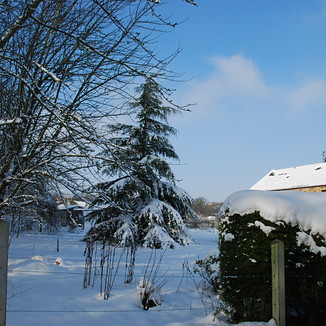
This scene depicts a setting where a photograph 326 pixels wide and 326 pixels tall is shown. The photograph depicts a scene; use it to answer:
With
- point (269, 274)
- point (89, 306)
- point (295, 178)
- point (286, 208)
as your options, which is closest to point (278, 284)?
point (269, 274)

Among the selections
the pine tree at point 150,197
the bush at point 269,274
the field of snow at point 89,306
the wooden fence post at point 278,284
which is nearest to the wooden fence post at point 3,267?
the field of snow at point 89,306

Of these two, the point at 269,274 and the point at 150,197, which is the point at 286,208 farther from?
the point at 150,197

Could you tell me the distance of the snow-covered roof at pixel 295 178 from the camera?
21.5 meters

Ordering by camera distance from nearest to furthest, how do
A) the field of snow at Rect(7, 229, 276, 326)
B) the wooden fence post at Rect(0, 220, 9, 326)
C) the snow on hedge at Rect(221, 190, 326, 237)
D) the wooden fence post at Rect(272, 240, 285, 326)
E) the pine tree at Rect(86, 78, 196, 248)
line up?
the wooden fence post at Rect(0, 220, 9, 326), the wooden fence post at Rect(272, 240, 285, 326), the field of snow at Rect(7, 229, 276, 326), the snow on hedge at Rect(221, 190, 326, 237), the pine tree at Rect(86, 78, 196, 248)

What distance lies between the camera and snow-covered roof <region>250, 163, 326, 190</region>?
21509mm

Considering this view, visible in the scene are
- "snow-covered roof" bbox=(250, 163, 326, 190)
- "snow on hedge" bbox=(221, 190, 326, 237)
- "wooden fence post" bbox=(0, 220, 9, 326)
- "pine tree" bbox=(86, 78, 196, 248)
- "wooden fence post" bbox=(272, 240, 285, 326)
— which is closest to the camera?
"wooden fence post" bbox=(0, 220, 9, 326)

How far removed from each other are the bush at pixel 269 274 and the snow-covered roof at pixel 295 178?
711 inches

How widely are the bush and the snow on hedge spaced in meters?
0.08

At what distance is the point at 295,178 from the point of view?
23391 millimetres

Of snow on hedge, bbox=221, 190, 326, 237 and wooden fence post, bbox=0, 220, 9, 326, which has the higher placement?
snow on hedge, bbox=221, 190, 326, 237

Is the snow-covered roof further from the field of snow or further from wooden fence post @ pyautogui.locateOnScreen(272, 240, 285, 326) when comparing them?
wooden fence post @ pyautogui.locateOnScreen(272, 240, 285, 326)

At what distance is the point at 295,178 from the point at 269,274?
829 inches

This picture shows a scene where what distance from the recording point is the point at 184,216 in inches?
690

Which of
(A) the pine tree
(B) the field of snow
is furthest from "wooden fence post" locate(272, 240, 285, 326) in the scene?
(A) the pine tree
